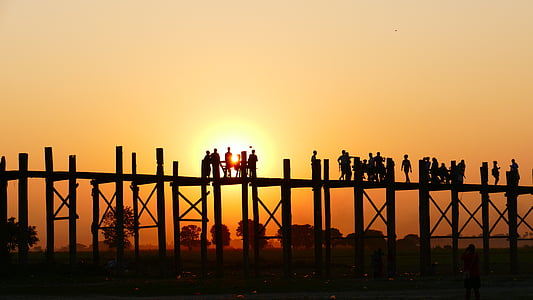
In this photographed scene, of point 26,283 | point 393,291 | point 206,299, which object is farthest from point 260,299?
point 26,283

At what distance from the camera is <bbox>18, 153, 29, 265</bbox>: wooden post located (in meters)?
39.1

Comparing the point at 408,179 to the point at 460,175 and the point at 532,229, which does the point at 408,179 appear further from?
the point at 532,229

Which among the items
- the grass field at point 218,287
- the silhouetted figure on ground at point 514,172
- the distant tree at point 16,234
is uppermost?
the silhouetted figure on ground at point 514,172

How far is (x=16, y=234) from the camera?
62.8 m

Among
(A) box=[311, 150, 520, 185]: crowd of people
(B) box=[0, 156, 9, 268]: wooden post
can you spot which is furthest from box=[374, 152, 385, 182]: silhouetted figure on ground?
(B) box=[0, 156, 9, 268]: wooden post

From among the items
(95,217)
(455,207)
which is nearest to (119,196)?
(95,217)

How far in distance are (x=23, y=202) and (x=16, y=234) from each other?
2416 centimetres

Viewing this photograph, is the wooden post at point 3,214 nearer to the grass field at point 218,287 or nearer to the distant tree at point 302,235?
the grass field at point 218,287

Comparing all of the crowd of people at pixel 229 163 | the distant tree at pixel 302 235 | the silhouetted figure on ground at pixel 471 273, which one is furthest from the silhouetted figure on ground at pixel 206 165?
the distant tree at pixel 302 235

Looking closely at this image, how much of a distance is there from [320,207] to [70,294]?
1387 cm

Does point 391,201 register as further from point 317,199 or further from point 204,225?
point 204,225

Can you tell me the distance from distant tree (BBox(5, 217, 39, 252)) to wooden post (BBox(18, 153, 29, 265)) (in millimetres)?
204

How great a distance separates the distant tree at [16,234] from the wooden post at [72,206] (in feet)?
6.26

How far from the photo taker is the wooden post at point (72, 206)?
135ft
